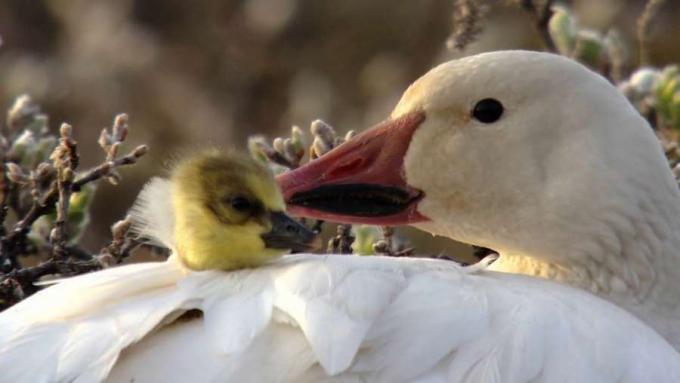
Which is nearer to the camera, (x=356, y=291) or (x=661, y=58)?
(x=356, y=291)

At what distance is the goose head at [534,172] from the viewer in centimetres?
366

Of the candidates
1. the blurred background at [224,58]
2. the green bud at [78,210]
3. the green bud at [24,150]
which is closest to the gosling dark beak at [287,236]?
the green bud at [78,210]

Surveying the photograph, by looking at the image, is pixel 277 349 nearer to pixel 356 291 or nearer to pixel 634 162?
pixel 356 291

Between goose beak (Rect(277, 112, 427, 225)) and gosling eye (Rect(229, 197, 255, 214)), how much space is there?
13 centimetres

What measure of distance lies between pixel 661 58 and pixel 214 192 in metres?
7.12

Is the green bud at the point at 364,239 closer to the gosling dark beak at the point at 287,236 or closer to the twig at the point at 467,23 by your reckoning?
the gosling dark beak at the point at 287,236

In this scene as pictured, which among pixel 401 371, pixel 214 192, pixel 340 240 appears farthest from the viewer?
pixel 340 240

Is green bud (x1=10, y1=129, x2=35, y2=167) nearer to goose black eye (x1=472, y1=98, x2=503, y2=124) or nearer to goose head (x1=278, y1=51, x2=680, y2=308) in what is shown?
goose head (x1=278, y1=51, x2=680, y2=308)

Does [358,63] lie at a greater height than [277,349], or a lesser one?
greater

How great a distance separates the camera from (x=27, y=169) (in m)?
4.26

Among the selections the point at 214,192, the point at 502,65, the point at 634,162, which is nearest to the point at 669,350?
the point at 634,162

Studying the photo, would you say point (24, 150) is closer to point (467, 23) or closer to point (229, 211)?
point (229, 211)

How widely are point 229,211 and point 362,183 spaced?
0.33m

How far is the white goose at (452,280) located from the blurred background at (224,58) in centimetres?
599
